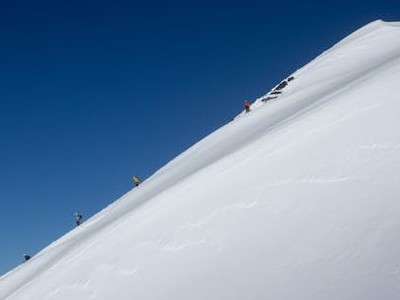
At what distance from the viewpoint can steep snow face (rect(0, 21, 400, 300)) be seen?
673 cm

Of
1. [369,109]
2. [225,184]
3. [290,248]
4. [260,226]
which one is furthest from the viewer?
[225,184]

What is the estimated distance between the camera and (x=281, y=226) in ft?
25.4

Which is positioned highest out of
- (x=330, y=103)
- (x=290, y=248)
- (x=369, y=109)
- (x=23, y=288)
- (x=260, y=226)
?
(x=23, y=288)

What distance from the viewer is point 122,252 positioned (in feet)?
31.6

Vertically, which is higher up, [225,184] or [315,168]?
[225,184]

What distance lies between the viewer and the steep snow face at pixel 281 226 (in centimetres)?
673

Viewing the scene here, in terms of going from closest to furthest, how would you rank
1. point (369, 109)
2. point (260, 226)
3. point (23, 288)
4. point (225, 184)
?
point (260, 226)
point (369, 109)
point (225, 184)
point (23, 288)

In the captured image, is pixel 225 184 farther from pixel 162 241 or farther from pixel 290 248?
pixel 290 248

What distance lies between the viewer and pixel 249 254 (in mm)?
7660

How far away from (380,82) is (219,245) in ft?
14.7

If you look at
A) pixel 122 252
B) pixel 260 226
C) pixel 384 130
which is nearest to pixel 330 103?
pixel 384 130

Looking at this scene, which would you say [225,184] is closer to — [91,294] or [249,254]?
[249,254]

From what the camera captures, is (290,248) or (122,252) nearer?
(290,248)

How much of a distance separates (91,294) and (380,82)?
22.3 feet
